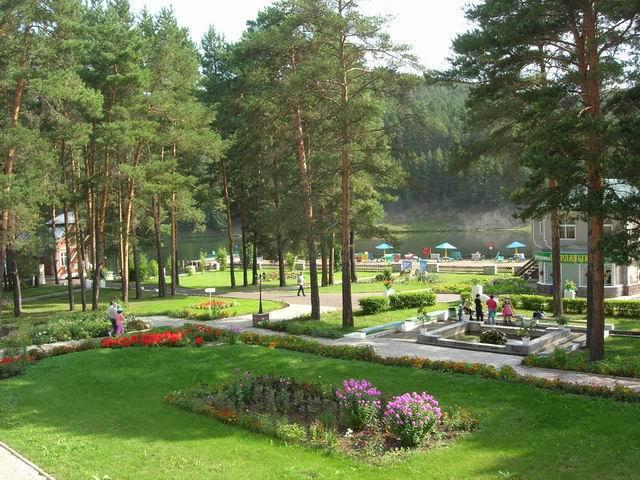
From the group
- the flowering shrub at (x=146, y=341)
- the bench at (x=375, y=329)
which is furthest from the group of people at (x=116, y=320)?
the bench at (x=375, y=329)

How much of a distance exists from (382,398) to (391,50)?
14.0m

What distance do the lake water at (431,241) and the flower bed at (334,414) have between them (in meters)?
65.7

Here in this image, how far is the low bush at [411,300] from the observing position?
95.1 ft

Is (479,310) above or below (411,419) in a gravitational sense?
above

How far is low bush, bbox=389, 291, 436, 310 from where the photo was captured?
28984 mm

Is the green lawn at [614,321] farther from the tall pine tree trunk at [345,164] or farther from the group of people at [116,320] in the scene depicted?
the group of people at [116,320]

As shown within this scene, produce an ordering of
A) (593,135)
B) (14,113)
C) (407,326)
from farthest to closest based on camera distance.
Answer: (14,113) → (407,326) → (593,135)

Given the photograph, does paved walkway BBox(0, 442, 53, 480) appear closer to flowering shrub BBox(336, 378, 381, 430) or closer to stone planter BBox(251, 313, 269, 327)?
flowering shrub BBox(336, 378, 381, 430)

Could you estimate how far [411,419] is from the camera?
10461 millimetres

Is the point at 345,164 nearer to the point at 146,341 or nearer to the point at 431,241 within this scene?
the point at 146,341

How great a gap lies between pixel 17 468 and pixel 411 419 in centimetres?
673

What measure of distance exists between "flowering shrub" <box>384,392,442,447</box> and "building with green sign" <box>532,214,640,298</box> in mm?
24107

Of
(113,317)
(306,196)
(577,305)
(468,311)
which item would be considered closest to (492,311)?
(468,311)

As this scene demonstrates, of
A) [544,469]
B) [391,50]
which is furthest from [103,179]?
[544,469]
